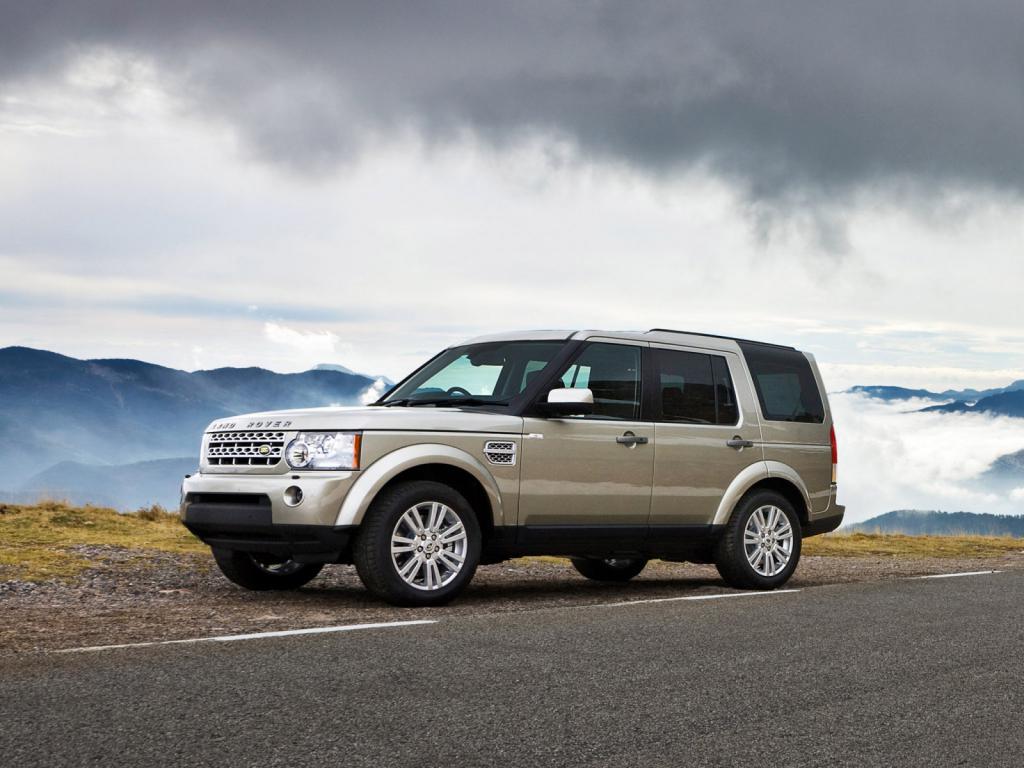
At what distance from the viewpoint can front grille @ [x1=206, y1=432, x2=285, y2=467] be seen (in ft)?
28.7

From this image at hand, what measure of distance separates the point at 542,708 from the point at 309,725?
1.02 m

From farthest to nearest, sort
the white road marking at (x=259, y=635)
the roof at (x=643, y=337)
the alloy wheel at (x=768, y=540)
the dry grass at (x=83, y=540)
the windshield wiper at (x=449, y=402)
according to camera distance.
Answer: the dry grass at (x=83, y=540) < the alloy wheel at (x=768, y=540) < the roof at (x=643, y=337) < the windshield wiper at (x=449, y=402) < the white road marking at (x=259, y=635)

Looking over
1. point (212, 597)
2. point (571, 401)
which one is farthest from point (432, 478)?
point (212, 597)

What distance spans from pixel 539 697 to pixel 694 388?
5630mm

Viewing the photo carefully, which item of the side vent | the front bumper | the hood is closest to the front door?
the side vent

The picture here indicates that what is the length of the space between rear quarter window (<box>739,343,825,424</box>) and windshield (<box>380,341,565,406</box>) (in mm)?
2340

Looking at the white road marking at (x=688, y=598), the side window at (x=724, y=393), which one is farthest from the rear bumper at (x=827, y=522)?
the side window at (x=724, y=393)

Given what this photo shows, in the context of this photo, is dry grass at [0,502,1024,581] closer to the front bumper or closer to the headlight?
the front bumper

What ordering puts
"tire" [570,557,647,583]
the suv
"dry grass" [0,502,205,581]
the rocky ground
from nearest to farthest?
the rocky ground → the suv → "dry grass" [0,502,205,581] → "tire" [570,557,647,583]

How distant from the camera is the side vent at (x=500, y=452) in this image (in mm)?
9156

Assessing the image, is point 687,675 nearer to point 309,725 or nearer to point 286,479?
point 309,725

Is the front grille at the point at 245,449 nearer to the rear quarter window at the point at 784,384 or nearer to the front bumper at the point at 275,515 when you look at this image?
the front bumper at the point at 275,515

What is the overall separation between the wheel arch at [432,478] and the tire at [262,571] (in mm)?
1502

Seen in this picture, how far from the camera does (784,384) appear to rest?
11.6m
